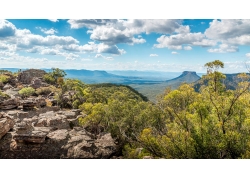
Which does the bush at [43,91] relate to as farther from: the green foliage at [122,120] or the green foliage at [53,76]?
the green foliage at [122,120]

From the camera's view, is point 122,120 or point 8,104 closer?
point 122,120

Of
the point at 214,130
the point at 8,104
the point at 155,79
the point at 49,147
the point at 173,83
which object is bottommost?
the point at 49,147

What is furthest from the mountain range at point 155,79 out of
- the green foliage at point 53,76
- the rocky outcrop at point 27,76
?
the green foliage at point 53,76

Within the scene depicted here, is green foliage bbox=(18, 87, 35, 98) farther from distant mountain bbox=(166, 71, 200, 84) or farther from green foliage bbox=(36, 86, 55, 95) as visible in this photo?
distant mountain bbox=(166, 71, 200, 84)

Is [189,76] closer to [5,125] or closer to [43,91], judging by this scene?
[43,91]

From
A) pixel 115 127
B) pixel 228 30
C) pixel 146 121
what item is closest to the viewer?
pixel 228 30

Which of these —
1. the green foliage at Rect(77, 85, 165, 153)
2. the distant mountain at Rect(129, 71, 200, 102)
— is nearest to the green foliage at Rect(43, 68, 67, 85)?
the distant mountain at Rect(129, 71, 200, 102)

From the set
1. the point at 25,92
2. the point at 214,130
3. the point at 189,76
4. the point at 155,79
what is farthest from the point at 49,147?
the point at 155,79

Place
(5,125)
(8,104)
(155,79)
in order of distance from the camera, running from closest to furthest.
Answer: (5,125) < (8,104) < (155,79)

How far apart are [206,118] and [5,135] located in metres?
10.9

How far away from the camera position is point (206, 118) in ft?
28.2
